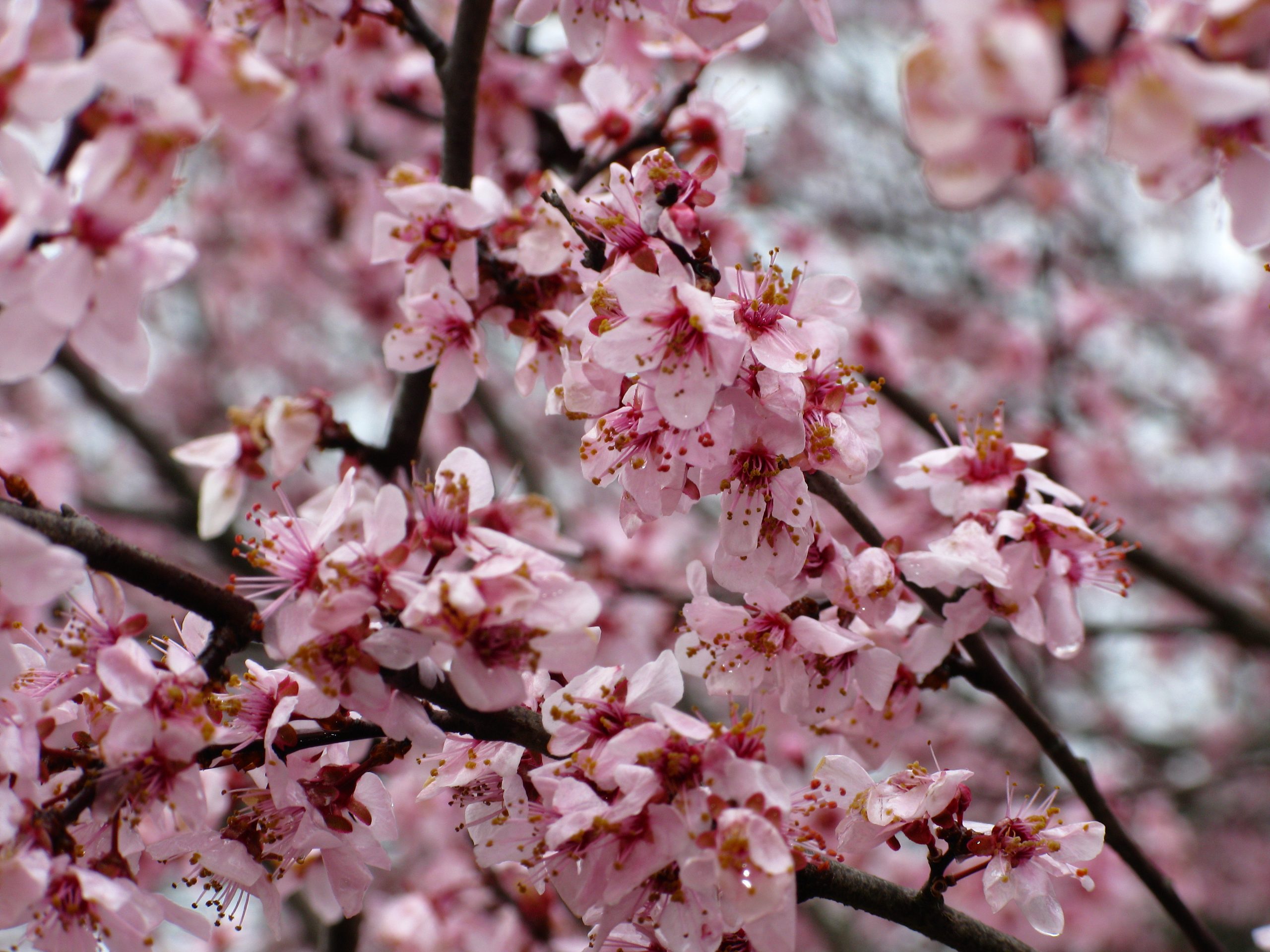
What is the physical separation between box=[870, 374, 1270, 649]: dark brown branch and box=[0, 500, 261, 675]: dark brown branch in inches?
97.3

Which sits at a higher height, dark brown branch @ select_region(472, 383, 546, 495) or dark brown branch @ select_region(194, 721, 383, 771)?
dark brown branch @ select_region(194, 721, 383, 771)

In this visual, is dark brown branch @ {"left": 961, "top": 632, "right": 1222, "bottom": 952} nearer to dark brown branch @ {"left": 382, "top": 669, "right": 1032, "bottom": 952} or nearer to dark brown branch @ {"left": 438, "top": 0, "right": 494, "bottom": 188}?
dark brown branch @ {"left": 382, "top": 669, "right": 1032, "bottom": 952}

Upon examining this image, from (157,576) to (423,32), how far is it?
1.50 meters

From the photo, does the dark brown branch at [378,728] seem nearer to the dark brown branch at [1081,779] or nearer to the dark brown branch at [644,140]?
the dark brown branch at [1081,779]

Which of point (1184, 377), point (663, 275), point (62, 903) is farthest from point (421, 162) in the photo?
point (1184, 377)

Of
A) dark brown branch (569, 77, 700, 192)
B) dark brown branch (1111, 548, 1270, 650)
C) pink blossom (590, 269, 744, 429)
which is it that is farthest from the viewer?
dark brown branch (1111, 548, 1270, 650)

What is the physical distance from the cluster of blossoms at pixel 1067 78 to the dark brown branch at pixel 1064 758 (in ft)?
3.19

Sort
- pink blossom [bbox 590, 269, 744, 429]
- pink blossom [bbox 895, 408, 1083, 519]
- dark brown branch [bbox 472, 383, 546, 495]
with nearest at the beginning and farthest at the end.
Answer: pink blossom [bbox 590, 269, 744, 429] < pink blossom [bbox 895, 408, 1083, 519] < dark brown branch [bbox 472, 383, 546, 495]

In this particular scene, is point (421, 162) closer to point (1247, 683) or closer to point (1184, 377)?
point (1184, 377)

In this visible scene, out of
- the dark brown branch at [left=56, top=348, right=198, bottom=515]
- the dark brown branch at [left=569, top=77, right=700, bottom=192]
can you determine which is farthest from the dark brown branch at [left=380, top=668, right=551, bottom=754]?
the dark brown branch at [left=56, top=348, right=198, bottom=515]

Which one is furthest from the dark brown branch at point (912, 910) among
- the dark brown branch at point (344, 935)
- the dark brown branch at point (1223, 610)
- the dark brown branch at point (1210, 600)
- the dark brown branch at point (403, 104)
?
the dark brown branch at point (403, 104)

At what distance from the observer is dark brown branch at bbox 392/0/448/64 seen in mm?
2299

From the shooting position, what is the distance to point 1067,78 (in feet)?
3.40

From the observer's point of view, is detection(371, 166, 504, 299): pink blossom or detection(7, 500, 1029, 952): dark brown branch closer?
detection(7, 500, 1029, 952): dark brown branch
